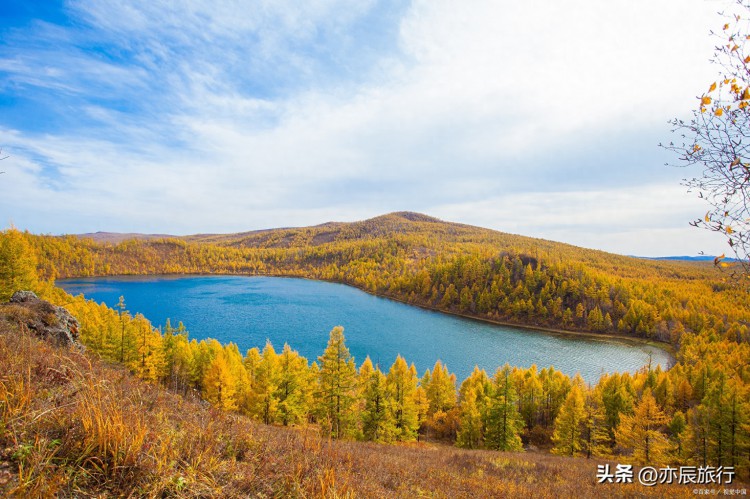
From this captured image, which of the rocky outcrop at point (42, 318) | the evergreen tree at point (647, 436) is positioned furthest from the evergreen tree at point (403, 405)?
the rocky outcrop at point (42, 318)

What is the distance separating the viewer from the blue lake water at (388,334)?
64.8 meters

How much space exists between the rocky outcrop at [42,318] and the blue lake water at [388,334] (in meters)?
45.5

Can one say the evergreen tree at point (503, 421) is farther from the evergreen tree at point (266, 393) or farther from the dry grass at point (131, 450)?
the dry grass at point (131, 450)

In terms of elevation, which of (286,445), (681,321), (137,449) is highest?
(137,449)

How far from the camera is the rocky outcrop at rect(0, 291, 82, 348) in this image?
11495mm

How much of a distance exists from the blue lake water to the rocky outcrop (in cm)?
4547

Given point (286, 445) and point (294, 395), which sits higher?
point (286, 445)

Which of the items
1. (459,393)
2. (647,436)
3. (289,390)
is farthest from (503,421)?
(289,390)

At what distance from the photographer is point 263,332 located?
73312 millimetres

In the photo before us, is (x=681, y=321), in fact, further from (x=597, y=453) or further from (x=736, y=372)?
A: (x=597, y=453)

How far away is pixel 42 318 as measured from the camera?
514 inches

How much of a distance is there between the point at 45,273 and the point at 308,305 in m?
143

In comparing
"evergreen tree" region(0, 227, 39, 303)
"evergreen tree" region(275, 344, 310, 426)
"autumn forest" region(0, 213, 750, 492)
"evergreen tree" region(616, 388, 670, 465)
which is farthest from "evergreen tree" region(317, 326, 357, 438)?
"evergreen tree" region(0, 227, 39, 303)

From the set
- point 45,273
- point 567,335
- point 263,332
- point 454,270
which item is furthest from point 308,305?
point 45,273
